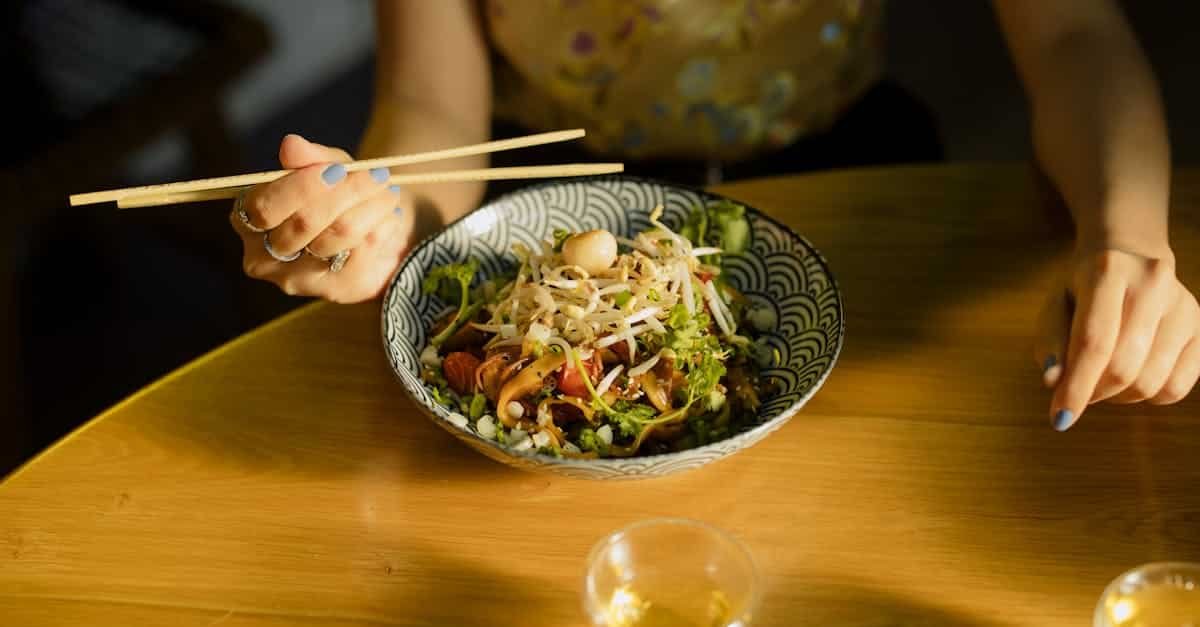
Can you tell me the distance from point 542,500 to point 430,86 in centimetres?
77

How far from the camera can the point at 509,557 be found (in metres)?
1.05

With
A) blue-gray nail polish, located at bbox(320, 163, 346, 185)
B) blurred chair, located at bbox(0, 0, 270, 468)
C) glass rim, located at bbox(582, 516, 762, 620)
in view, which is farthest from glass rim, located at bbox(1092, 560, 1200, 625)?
blurred chair, located at bbox(0, 0, 270, 468)

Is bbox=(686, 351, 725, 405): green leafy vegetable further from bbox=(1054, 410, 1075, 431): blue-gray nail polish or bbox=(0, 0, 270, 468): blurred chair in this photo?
bbox=(0, 0, 270, 468): blurred chair

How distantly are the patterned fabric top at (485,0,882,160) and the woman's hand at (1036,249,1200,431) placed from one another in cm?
81

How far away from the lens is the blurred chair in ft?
7.39

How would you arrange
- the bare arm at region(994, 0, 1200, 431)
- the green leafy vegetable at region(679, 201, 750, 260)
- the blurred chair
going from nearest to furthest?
1. the bare arm at region(994, 0, 1200, 431)
2. the green leafy vegetable at region(679, 201, 750, 260)
3. the blurred chair

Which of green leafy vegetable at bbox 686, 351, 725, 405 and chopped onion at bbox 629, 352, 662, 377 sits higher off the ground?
chopped onion at bbox 629, 352, 662, 377

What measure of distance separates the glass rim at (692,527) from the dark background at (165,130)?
1.47 meters

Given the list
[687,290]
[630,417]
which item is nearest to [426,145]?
[687,290]

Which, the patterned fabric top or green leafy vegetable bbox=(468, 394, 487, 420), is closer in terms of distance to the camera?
green leafy vegetable bbox=(468, 394, 487, 420)

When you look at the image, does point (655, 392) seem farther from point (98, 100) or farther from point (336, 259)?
point (98, 100)

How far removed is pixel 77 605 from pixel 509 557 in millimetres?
410

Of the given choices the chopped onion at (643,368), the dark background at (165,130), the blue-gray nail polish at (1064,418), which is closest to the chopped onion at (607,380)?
the chopped onion at (643,368)

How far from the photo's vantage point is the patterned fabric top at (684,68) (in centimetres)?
171
